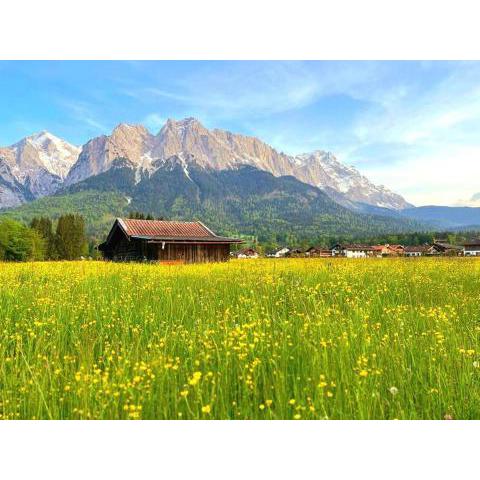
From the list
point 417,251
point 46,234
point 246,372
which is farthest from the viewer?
point 46,234

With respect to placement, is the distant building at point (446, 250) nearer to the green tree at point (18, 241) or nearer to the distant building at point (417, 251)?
the distant building at point (417, 251)

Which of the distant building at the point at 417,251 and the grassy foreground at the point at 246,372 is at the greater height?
the distant building at the point at 417,251

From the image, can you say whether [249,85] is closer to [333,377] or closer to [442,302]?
[442,302]

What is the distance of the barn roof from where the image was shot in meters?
29.8

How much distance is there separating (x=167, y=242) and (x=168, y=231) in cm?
154

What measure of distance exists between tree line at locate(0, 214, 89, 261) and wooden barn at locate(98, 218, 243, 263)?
2653 centimetres

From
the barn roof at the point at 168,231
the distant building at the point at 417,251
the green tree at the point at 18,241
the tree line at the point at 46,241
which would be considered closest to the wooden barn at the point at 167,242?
the barn roof at the point at 168,231

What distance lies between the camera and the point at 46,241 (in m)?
68.9

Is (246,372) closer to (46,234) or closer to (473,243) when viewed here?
(473,243)

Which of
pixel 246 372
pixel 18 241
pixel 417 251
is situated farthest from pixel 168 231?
pixel 417 251

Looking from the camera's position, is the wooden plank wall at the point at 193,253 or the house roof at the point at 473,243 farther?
the house roof at the point at 473,243

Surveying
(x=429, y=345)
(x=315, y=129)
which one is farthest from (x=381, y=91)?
(x=429, y=345)

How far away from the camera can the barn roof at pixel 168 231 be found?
29.8 m
